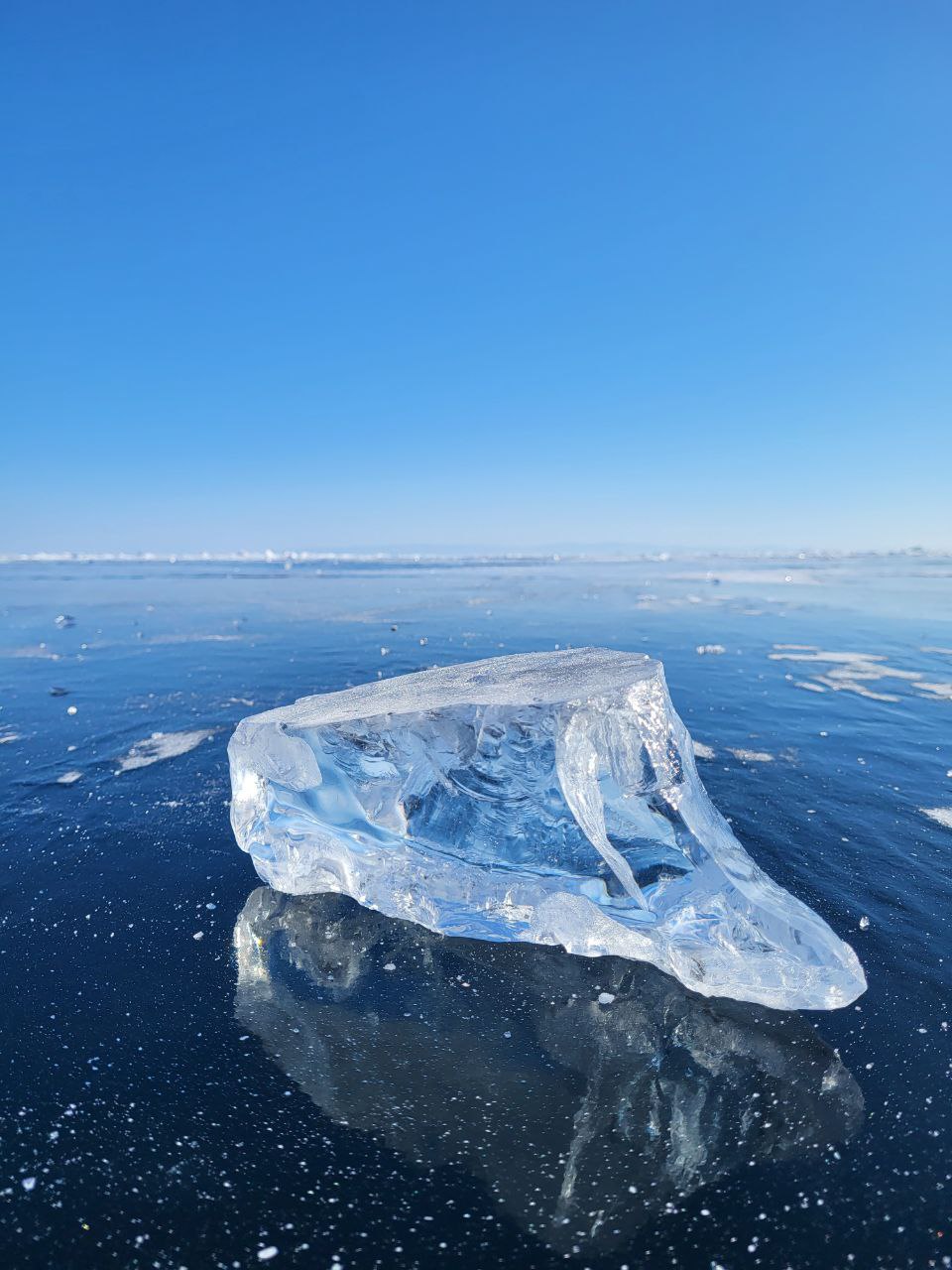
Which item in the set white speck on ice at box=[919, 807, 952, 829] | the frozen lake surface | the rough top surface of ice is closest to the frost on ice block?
the rough top surface of ice

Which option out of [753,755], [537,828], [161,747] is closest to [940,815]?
→ [753,755]

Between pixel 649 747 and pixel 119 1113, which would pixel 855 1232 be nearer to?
pixel 649 747

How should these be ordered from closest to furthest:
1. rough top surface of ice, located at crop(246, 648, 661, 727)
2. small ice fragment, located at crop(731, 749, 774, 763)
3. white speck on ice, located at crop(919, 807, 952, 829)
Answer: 1. rough top surface of ice, located at crop(246, 648, 661, 727)
2. white speck on ice, located at crop(919, 807, 952, 829)
3. small ice fragment, located at crop(731, 749, 774, 763)

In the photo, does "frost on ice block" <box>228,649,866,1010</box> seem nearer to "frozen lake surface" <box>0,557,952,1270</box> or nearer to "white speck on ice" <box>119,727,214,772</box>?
"frozen lake surface" <box>0,557,952,1270</box>

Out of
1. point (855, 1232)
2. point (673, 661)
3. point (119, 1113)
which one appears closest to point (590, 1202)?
point (855, 1232)

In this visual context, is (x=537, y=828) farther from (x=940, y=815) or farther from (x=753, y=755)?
(x=940, y=815)

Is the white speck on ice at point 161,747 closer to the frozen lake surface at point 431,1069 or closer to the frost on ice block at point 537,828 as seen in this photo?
the frozen lake surface at point 431,1069
